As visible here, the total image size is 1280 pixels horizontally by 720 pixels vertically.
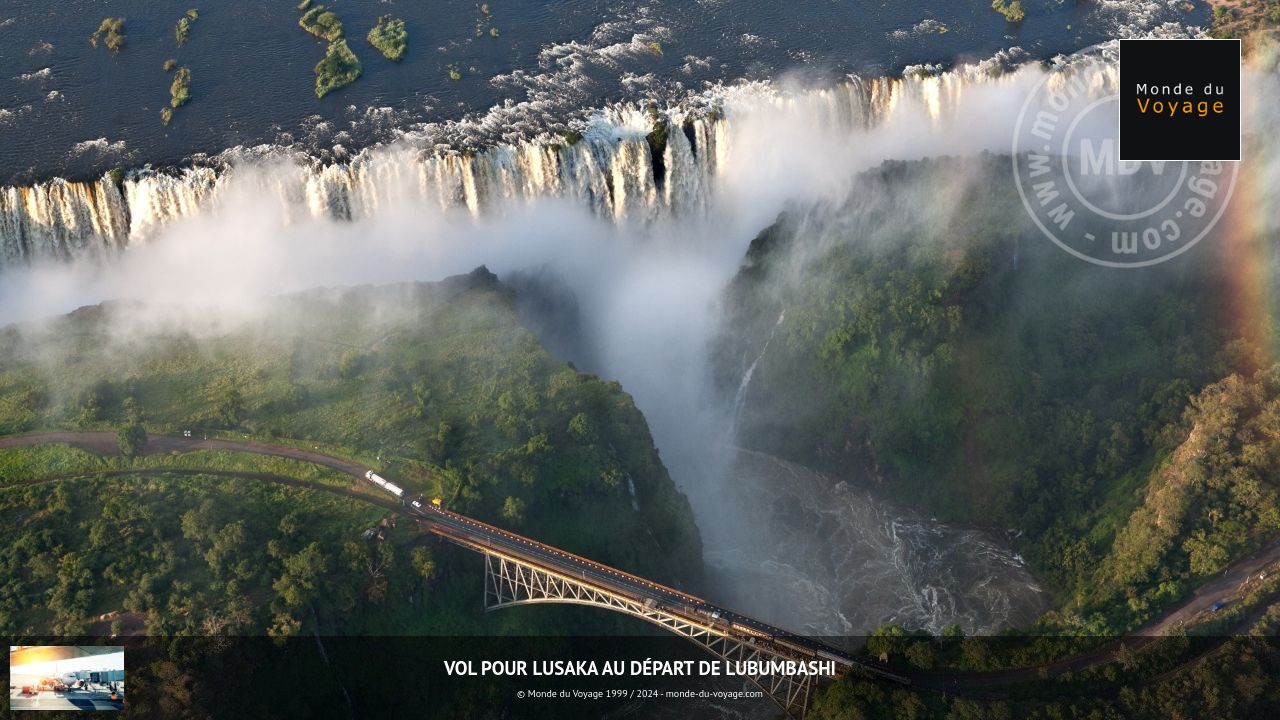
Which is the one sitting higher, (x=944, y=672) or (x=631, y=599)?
(x=631, y=599)

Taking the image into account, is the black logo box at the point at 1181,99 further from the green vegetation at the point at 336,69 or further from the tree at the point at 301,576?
the tree at the point at 301,576

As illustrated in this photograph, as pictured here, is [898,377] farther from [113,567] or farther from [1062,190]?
[113,567]

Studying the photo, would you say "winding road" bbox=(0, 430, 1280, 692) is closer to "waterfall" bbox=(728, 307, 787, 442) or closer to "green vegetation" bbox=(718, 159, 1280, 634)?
"green vegetation" bbox=(718, 159, 1280, 634)

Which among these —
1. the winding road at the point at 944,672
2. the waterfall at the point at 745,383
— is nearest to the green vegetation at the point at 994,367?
the waterfall at the point at 745,383

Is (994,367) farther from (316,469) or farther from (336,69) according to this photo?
(336,69)

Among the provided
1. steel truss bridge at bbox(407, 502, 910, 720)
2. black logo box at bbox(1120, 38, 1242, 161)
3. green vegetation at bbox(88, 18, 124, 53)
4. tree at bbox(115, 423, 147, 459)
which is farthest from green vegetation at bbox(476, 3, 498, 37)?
black logo box at bbox(1120, 38, 1242, 161)

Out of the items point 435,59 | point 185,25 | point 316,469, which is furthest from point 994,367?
point 185,25

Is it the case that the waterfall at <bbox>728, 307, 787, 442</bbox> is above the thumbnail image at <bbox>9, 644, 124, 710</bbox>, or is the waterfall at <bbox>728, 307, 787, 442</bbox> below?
above
